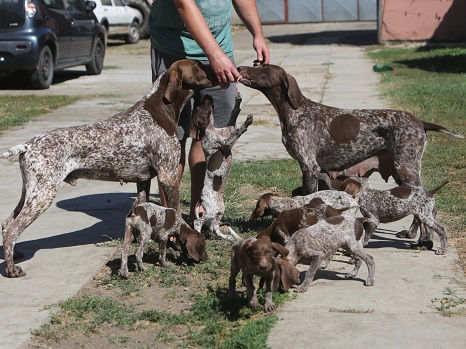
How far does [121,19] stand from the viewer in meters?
28.4

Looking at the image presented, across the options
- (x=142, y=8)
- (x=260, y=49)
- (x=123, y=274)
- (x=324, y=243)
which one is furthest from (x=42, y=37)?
(x=142, y=8)

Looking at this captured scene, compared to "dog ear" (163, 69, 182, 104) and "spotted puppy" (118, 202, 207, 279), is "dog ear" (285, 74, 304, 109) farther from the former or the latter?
"spotted puppy" (118, 202, 207, 279)

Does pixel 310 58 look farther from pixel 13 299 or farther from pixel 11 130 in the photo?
pixel 13 299

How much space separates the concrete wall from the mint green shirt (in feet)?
62.1

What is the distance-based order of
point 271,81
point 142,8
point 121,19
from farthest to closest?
point 142,8 < point 121,19 < point 271,81

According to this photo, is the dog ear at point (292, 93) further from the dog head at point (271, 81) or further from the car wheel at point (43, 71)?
the car wheel at point (43, 71)

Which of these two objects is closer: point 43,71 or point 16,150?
point 16,150

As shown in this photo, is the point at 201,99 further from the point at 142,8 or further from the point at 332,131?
the point at 142,8

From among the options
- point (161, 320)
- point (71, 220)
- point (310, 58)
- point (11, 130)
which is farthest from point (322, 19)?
point (161, 320)

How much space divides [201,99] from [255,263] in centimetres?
216

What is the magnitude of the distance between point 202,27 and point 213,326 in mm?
2233

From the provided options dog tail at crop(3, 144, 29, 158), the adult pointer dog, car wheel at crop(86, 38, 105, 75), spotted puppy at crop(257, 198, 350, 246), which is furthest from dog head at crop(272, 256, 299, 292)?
car wheel at crop(86, 38, 105, 75)

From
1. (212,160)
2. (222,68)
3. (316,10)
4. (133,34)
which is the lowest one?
(133,34)

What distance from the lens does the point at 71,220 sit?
7.58m
